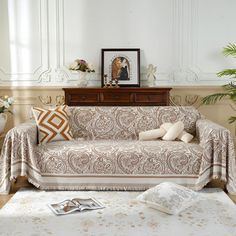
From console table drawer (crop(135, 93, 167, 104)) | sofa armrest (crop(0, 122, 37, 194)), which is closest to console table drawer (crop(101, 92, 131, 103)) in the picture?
console table drawer (crop(135, 93, 167, 104))

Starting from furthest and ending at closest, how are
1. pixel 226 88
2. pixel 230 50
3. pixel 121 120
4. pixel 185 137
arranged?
pixel 226 88
pixel 230 50
pixel 121 120
pixel 185 137

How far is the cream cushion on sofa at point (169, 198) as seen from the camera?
2744 millimetres

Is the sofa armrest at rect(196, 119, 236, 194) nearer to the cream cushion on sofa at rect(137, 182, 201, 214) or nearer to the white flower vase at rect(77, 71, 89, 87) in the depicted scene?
the cream cushion on sofa at rect(137, 182, 201, 214)

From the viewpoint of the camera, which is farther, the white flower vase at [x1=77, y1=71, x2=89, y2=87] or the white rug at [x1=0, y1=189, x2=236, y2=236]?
the white flower vase at [x1=77, y1=71, x2=89, y2=87]

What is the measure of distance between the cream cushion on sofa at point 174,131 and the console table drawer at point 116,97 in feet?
3.50

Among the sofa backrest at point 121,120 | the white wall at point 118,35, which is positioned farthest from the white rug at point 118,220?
the white wall at point 118,35

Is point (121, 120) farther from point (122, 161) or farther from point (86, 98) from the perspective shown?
point (86, 98)

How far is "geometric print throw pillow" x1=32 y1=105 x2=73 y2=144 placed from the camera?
3568 mm

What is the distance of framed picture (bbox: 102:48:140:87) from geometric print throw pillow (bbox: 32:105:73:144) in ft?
4.21

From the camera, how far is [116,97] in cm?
458

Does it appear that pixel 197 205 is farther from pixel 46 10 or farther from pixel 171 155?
pixel 46 10

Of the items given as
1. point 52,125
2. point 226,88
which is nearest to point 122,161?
point 52,125

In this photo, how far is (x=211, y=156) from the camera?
324 centimetres

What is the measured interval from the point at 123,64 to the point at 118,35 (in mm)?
381
